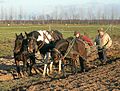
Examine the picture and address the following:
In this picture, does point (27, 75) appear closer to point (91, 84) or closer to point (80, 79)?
point (80, 79)

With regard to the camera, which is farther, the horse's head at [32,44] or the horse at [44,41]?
the horse at [44,41]

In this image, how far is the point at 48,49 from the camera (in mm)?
17391

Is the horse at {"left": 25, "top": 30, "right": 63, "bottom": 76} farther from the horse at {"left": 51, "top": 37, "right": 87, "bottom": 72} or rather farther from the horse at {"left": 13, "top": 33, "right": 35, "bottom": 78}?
the horse at {"left": 51, "top": 37, "right": 87, "bottom": 72}

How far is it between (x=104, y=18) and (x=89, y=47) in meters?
131

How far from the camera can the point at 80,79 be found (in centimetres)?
1385

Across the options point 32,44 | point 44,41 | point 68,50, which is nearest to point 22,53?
point 32,44

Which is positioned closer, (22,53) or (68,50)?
(68,50)

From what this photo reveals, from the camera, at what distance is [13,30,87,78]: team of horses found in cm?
1603

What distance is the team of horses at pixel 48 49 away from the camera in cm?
1603

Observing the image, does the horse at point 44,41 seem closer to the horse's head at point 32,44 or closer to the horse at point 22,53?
the horse's head at point 32,44

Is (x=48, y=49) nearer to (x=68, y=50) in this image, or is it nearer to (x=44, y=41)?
(x=44, y=41)

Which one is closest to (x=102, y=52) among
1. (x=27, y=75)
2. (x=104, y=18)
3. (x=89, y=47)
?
(x=89, y=47)

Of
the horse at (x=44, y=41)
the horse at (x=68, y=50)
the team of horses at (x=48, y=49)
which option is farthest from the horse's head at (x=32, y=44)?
the horse at (x=68, y=50)

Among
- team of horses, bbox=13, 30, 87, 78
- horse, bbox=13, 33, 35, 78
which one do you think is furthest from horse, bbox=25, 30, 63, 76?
horse, bbox=13, 33, 35, 78
